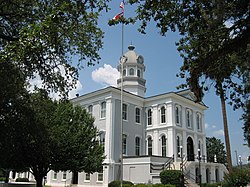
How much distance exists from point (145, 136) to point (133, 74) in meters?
9.78

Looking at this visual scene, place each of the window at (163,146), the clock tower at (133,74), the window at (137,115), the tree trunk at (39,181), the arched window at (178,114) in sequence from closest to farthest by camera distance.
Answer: the tree trunk at (39,181) → the window at (163,146) → the arched window at (178,114) → the window at (137,115) → the clock tower at (133,74)

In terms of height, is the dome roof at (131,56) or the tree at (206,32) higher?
the dome roof at (131,56)

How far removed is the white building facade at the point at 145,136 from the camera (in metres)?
33.3

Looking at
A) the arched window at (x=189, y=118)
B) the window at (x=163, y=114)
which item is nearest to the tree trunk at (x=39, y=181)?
the window at (x=163, y=114)

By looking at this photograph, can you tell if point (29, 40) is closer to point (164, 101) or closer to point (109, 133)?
A: point (109, 133)

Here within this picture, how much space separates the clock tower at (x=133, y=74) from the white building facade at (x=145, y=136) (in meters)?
0.14

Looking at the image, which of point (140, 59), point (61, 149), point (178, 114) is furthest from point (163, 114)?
point (61, 149)

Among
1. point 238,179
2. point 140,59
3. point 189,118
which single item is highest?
point 140,59

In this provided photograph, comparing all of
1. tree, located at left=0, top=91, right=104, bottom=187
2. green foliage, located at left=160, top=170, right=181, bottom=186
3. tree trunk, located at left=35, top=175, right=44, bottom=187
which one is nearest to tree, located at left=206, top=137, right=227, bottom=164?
green foliage, located at left=160, top=170, right=181, bottom=186

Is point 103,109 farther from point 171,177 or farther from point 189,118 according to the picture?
point 171,177

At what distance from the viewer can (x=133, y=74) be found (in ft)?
146

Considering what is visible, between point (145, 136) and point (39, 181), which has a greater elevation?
point (145, 136)

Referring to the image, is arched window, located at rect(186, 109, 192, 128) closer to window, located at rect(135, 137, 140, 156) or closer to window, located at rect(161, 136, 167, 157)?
window, located at rect(161, 136, 167, 157)

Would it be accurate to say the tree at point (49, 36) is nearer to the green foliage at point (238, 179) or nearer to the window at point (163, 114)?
the green foliage at point (238, 179)
